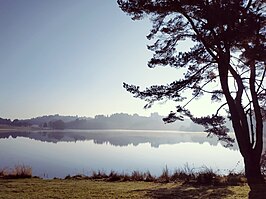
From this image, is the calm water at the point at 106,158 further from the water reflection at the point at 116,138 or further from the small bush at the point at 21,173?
the water reflection at the point at 116,138

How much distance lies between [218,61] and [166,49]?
1.80 meters

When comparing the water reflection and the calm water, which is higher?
the water reflection

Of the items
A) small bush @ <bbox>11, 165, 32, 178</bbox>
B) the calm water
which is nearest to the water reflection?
the calm water

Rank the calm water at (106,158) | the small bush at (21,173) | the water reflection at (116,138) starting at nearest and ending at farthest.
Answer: the small bush at (21,173) < the calm water at (106,158) < the water reflection at (116,138)

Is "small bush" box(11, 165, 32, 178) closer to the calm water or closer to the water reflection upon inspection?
the calm water

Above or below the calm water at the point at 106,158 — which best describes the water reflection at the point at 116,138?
above

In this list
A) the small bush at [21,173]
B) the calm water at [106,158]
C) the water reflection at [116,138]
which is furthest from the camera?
the water reflection at [116,138]

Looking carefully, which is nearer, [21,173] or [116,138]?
[21,173]

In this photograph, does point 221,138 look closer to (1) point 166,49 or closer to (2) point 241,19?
(1) point 166,49

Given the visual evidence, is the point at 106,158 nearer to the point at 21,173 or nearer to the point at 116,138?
the point at 21,173

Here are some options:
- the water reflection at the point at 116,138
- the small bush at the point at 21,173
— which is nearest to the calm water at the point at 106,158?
the small bush at the point at 21,173

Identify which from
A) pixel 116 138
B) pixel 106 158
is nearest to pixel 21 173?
pixel 106 158

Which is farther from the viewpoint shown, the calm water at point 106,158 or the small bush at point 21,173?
the calm water at point 106,158

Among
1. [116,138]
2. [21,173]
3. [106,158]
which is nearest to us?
[21,173]
